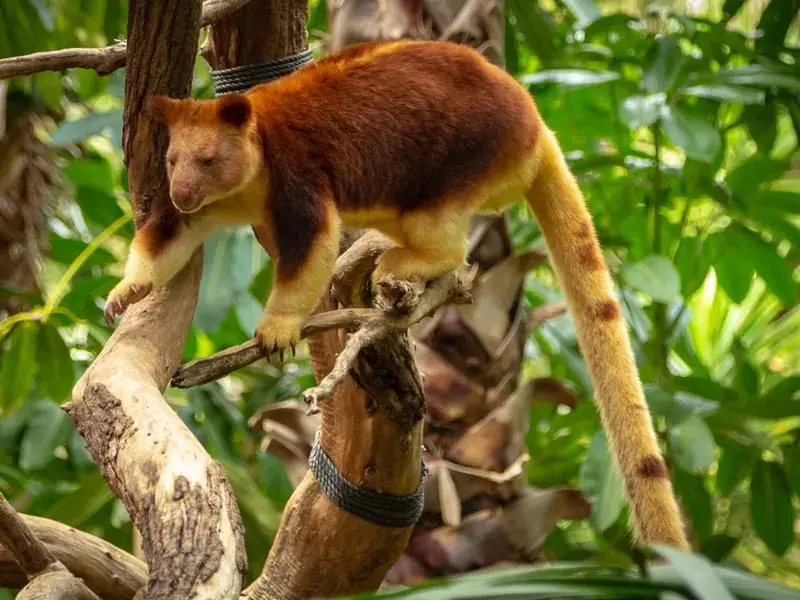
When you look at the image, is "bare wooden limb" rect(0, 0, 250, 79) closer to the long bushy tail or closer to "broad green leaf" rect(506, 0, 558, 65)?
the long bushy tail

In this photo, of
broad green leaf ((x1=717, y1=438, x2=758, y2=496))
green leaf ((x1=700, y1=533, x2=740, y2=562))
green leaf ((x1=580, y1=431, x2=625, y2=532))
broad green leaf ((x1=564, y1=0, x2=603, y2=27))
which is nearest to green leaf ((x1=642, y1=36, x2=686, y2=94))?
broad green leaf ((x1=564, y1=0, x2=603, y2=27))

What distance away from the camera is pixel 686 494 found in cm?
249

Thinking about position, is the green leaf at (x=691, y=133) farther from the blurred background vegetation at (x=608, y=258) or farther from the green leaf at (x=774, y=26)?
the green leaf at (x=774, y=26)

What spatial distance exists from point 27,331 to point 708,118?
1599mm

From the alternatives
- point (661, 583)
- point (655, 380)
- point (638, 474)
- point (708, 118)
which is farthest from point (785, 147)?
point (661, 583)

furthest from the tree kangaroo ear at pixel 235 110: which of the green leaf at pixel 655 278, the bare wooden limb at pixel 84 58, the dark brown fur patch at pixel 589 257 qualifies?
the green leaf at pixel 655 278

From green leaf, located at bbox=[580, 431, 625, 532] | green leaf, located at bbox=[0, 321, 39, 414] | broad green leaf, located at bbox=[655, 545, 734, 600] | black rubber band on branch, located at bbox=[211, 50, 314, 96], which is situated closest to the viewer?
broad green leaf, located at bbox=[655, 545, 734, 600]

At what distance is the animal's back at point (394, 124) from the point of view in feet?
4.58

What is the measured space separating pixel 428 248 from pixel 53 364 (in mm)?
810

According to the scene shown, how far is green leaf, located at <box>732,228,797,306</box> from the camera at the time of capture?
2.41 m

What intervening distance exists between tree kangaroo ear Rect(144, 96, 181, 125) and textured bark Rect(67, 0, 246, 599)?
0.11 ft

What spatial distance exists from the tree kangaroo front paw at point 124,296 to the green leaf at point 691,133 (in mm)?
1186

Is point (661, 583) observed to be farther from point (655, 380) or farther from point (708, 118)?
point (708, 118)

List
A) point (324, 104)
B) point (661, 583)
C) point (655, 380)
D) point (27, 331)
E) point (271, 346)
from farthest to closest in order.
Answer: point (655, 380) → point (27, 331) → point (324, 104) → point (271, 346) → point (661, 583)
